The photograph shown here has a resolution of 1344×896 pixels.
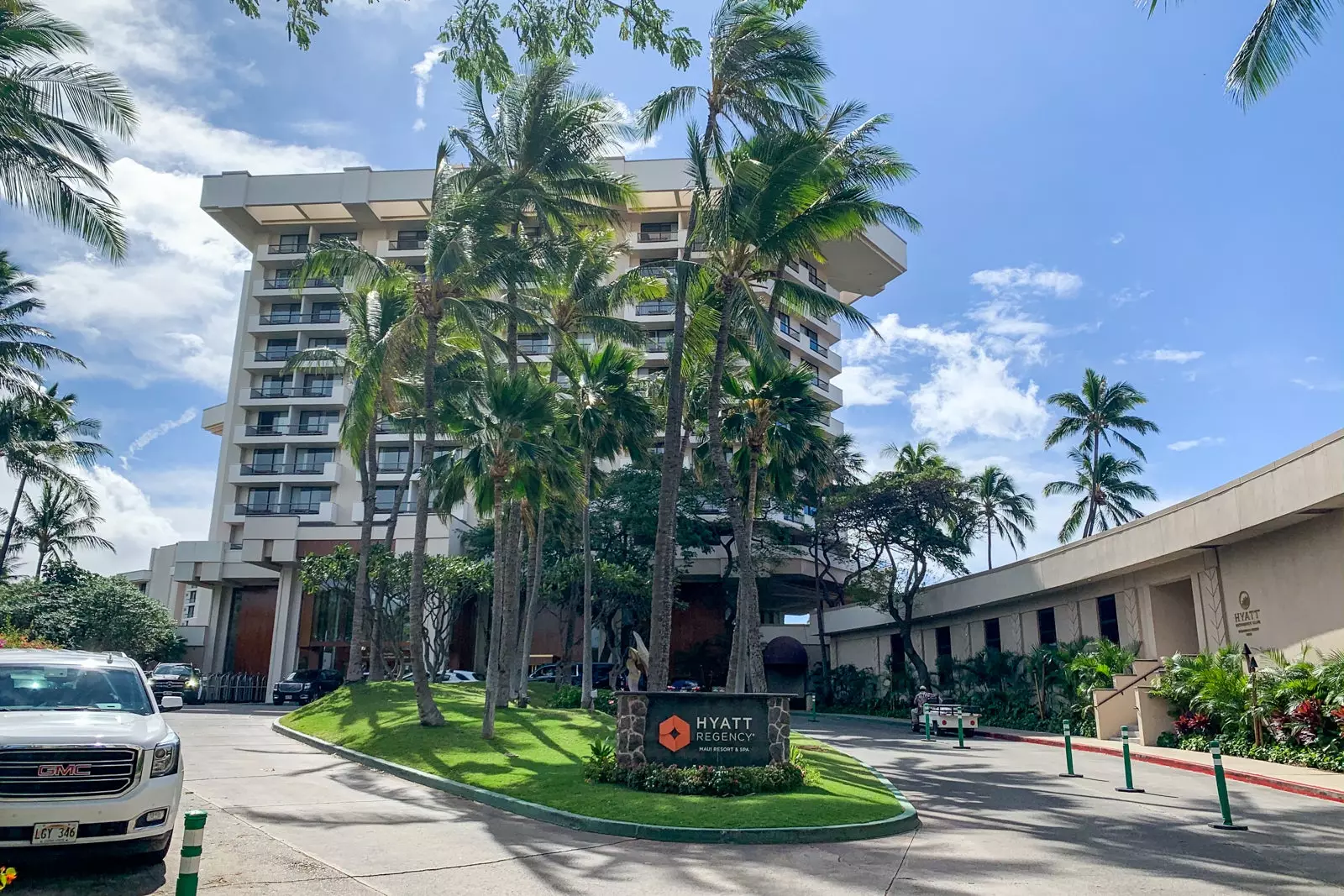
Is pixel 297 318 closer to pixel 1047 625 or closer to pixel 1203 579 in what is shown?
pixel 1047 625

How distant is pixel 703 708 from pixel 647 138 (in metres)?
15.3

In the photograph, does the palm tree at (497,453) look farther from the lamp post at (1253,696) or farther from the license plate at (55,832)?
the lamp post at (1253,696)

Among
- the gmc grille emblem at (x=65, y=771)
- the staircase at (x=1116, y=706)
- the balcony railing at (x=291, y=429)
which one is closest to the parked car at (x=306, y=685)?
the balcony railing at (x=291, y=429)

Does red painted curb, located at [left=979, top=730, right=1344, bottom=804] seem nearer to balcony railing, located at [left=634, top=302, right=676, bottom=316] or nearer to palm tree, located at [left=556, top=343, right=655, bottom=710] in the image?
palm tree, located at [left=556, top=343, right=655, bottom=710]

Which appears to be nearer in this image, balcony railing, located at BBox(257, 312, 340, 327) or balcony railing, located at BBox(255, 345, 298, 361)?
balcony railing, located at BBox(255, 345, 298, 361)

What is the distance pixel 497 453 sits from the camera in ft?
67.4

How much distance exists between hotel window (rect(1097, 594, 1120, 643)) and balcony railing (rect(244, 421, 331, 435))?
155 ft

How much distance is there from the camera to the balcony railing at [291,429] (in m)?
60.4

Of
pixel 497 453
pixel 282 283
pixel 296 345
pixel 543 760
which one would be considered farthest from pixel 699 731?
pixel 282 283

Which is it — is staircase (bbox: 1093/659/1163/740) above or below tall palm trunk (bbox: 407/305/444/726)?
below

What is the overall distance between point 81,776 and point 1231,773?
17.7 meters

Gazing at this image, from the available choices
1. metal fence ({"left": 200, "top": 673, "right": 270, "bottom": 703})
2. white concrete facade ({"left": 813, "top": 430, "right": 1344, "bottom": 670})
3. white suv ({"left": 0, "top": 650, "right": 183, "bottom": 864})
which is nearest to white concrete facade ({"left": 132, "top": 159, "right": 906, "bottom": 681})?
metal fence ({"left": 200, "top": 673, "right": 270, "bottom": 703})

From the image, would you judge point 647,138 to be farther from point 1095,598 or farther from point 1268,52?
point 1095,598

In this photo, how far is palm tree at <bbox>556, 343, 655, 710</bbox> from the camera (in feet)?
89.7
